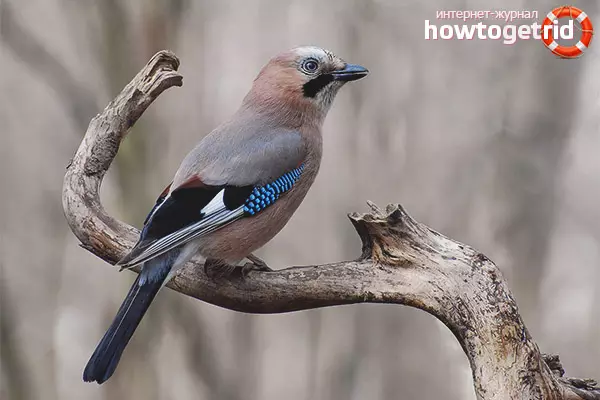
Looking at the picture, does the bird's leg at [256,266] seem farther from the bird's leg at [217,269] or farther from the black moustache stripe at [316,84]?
the black moustache stripe at [316,84]

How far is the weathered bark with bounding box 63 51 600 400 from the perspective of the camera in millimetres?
1688

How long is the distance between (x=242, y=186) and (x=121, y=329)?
1.63 feet

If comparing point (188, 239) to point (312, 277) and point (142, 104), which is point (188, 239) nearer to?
point (312, 277)

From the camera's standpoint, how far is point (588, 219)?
8.71 feet

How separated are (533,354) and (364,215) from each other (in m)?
0.52

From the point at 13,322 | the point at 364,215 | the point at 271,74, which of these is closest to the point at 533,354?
the point at 364,215

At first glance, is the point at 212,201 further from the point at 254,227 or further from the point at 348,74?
the point at 348,74

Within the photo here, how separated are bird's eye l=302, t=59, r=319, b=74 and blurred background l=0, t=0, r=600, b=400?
0.65 meters

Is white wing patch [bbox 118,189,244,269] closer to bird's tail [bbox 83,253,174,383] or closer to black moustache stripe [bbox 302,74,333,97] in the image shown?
bird's tail [bbox 83,253,174,383]

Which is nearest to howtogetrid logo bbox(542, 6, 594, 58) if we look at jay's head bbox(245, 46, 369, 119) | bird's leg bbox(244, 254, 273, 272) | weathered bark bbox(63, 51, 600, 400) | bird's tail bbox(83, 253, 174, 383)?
jay's head bbox(245, 46, 369, 119)

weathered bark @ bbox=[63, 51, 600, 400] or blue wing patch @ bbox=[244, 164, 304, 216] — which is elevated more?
blue wing patch @ bbox=[244, 164, 304, 216]

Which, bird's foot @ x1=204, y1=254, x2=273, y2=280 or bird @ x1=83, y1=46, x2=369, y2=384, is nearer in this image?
bird @ x1=83, y1=46, x2=369, y2=384

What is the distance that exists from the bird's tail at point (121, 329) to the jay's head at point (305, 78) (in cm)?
65

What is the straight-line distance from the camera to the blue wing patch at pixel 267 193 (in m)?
1.93
